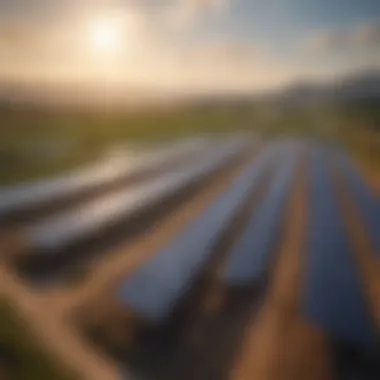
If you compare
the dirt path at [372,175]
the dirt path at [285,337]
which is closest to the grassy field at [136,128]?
the dirt path at [372,175]

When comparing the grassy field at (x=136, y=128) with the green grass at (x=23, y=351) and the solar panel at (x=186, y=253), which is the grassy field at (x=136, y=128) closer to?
the solar panel at (x=186, y=253)

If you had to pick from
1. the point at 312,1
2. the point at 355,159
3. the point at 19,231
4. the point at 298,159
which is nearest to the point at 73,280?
the point at 19,231

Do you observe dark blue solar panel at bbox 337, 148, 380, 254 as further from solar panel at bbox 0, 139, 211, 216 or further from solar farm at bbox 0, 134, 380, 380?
solar panel at bbox 0, 139, 211, 216

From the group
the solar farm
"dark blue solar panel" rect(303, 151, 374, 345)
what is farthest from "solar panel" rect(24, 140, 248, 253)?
"dark blue solar panel" rect(303, 151, 374, 345)

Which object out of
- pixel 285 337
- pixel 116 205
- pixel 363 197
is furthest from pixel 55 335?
pixel 363 197

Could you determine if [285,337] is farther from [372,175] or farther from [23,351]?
[23,351]
